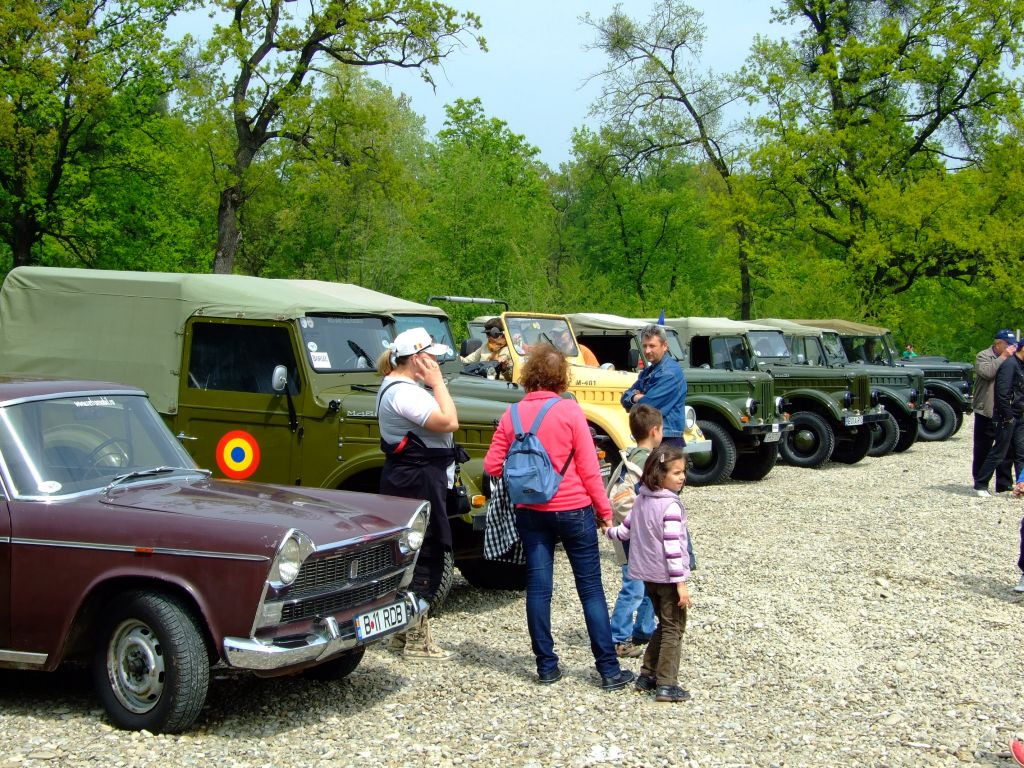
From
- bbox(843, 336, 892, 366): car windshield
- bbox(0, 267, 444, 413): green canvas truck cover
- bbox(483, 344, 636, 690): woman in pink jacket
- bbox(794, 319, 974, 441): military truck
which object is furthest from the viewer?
bbox(794, 319, 974, 441): military truck

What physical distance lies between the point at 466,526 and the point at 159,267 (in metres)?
23.3

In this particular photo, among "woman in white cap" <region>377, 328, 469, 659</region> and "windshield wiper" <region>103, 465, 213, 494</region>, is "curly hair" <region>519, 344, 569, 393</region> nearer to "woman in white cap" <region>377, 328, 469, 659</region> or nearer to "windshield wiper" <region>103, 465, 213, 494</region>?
"woman in white cap" <region>377, 328, 469, 659</region>

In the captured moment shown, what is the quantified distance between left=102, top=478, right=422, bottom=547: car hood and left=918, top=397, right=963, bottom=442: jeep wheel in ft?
57.5

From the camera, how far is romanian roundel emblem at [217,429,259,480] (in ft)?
23.9

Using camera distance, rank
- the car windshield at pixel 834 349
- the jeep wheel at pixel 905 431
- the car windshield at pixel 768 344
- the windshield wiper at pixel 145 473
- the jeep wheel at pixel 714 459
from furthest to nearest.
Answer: the car windshield at pixel 834 349 < the jeep wheel at pixel 905 431 < the car windshield at pixel 768 344 < the jeep wheel at pixel 714 459 < the windshield wiper at pixel 145 473

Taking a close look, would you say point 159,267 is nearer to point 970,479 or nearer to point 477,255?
point 477,255

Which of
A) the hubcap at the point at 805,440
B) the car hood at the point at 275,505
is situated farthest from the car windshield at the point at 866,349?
the car hood at the point at 275,505

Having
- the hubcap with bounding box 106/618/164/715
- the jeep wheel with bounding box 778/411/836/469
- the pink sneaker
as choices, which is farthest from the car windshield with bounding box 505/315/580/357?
the pink sneaker

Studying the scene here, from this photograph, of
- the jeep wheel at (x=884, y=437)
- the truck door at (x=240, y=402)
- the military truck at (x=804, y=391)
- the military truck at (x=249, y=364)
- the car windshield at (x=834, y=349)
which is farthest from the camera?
the car windshield at (x=834, y=349)

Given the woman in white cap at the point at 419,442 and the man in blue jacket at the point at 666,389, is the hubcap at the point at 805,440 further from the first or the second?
the woman in white cap at the point at 419,442

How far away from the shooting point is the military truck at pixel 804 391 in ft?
51.6

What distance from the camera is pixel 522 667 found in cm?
585

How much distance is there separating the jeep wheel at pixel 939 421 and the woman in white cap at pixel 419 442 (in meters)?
17.1

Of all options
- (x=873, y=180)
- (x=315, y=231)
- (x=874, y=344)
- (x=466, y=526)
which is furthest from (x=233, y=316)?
(x=315, y=231)
